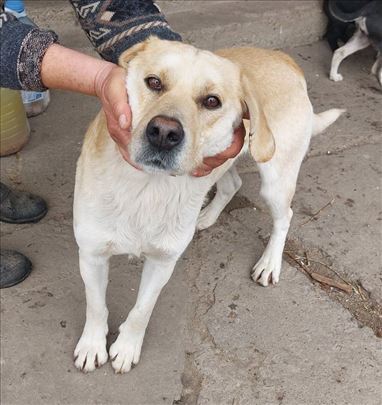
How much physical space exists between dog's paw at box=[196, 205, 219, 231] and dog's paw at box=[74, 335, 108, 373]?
3.04ft

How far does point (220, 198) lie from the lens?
3.09 m

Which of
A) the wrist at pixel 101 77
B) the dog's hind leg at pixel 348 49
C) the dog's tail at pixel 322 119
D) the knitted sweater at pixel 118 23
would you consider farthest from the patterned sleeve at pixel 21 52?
the dog's hind leg at pixel 348 49

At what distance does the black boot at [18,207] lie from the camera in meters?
2.92

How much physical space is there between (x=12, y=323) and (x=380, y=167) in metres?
2.38

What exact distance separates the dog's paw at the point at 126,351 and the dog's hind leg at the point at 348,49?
9.59 feet

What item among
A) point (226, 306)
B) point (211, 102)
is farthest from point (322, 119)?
point (211, 102)

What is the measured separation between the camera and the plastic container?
10.4 feet

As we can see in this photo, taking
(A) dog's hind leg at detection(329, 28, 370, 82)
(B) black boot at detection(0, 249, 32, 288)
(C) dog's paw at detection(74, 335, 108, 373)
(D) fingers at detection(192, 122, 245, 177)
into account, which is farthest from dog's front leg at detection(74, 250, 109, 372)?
(A) dog's hind leg at detection(329, 28, 370, 82)

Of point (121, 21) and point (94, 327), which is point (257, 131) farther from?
point (94, 327)

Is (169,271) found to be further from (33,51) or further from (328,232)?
(328,232)

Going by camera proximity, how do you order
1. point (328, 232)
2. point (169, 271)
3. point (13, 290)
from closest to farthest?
point (169, 271)
point (13, 290)
point (328, 232)

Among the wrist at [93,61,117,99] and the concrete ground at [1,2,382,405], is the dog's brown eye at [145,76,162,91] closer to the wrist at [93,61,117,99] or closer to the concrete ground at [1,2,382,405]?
the wrist at [93,61,117,99]

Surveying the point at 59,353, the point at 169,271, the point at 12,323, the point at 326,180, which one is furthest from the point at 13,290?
the point at 326,180

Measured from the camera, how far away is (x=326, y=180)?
3455mm
